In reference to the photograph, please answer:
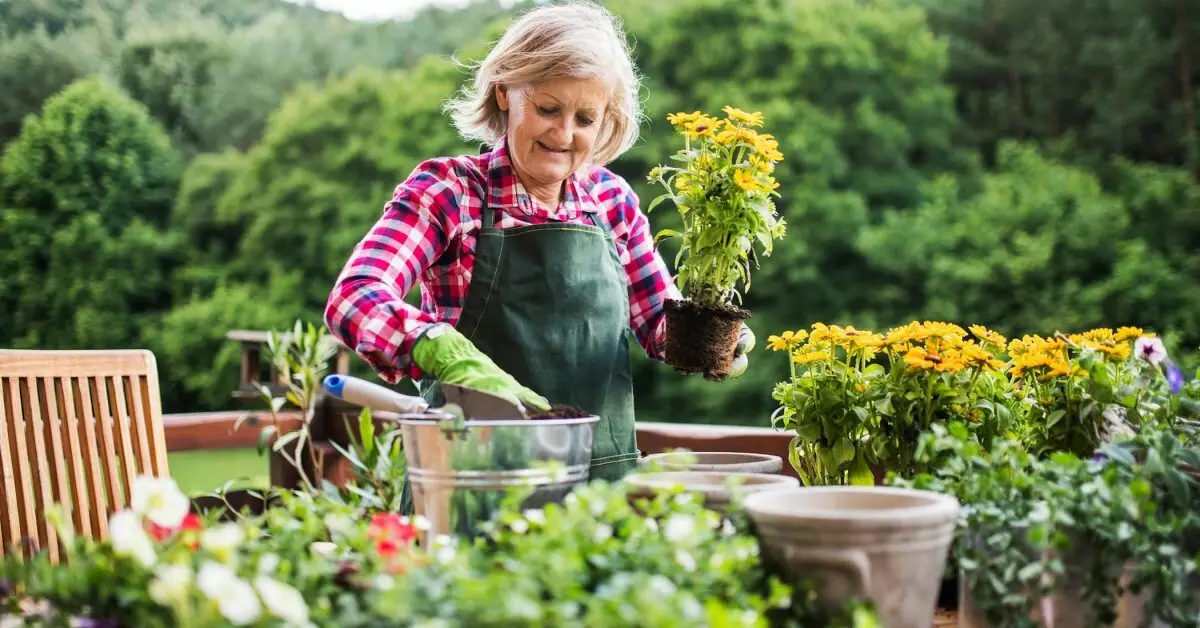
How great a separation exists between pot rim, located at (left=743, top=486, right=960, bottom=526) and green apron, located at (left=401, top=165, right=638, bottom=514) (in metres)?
0.64

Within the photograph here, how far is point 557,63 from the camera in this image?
165cm

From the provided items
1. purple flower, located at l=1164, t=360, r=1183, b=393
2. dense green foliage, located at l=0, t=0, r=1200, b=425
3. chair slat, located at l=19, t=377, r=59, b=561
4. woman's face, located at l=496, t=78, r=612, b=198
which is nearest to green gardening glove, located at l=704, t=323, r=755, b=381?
woman's face, located at l=496, t=78, r=612, b=198

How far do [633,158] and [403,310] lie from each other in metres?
13.6

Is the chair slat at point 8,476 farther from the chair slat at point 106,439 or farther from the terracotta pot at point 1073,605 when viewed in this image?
the terracotta pot at point 1073,605

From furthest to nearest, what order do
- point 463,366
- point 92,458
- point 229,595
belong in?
point 92,458, point 463,366, point 229,595

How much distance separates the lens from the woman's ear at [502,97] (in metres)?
1.78

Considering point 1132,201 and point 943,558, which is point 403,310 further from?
point 1132,201

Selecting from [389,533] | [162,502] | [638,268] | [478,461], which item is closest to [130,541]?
[162,502]

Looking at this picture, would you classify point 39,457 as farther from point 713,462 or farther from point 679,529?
point 679,529

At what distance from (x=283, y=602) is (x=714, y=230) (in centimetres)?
98

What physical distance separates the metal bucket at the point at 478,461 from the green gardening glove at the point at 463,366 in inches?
4.7

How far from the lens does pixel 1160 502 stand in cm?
116

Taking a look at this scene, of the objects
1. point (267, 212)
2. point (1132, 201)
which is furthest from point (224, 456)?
point (1132, 201)

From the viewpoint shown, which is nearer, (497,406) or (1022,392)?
(497,406)
